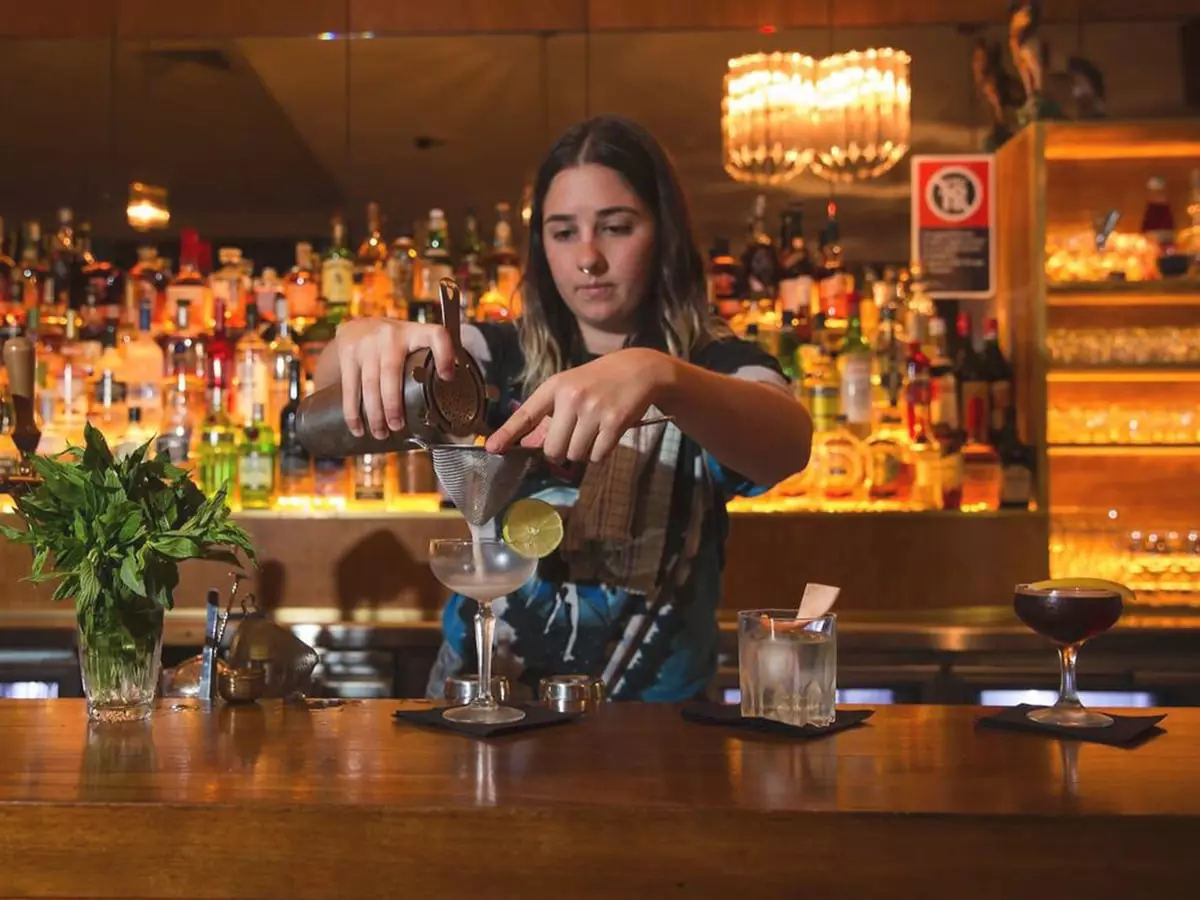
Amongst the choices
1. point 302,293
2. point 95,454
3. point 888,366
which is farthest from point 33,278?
point 95,454

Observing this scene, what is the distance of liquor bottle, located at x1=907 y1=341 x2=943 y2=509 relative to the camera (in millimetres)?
3121

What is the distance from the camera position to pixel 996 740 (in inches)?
50.1

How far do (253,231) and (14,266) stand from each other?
1.93 feet

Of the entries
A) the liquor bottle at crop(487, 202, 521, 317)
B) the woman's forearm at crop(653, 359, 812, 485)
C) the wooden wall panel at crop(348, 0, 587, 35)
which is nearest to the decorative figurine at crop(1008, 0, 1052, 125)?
the wooden wall panel at crop(348, 0, 587, 35)

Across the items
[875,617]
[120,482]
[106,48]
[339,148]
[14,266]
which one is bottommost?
[875,617]

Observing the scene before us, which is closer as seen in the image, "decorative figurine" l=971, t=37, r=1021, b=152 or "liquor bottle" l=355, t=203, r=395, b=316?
"liquor bottle" l=355, t=203, r=395, b=316

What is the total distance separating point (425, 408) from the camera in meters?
1.35

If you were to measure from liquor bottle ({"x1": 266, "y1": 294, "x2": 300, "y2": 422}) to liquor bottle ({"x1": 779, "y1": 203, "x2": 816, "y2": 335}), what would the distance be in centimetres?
115

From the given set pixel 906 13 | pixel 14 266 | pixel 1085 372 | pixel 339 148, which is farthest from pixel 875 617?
pixel 14 266

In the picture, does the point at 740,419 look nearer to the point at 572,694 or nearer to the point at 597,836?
the point at 572,694

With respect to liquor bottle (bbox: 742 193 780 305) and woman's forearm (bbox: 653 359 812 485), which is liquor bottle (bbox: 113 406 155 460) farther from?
woman's forearm (bbox: 653 359 812 485)

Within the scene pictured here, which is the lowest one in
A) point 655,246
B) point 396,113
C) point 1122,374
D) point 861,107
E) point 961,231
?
point 1122,374

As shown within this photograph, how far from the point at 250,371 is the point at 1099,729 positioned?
221cm

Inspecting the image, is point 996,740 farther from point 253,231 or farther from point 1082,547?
point 253,231
